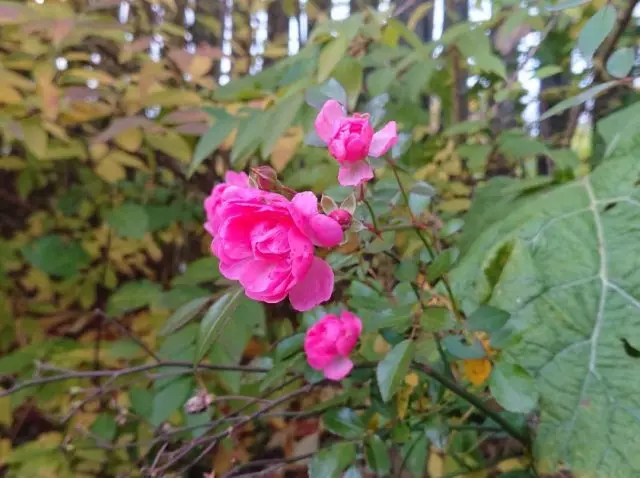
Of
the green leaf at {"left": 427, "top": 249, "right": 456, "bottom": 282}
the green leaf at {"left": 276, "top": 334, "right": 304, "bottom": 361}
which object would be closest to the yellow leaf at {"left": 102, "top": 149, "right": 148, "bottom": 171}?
the green leaf at {"left": 276, "top": 334, "right": 304, "bottom": 361}

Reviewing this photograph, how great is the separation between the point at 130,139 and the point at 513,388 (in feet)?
2.68

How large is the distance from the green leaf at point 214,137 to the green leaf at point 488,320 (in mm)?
428

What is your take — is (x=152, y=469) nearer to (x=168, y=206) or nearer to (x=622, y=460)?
(x=622, y=460)

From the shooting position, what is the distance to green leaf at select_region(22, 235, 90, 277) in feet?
3.90

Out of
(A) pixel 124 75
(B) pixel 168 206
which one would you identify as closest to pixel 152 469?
(B) pixel 168 206

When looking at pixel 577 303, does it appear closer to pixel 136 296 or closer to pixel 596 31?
pixel 596 31

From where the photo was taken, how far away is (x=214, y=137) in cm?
80

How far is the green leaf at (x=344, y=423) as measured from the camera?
0.53 metres

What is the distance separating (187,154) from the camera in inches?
41.6

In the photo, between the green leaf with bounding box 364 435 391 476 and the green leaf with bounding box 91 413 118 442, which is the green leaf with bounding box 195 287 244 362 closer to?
the green leaf with bounding box 364 435 391 476

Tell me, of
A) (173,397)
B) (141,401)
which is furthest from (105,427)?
(173,397)

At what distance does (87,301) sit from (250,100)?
0.70 meters

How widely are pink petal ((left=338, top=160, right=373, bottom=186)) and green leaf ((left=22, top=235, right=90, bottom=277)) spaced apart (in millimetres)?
950

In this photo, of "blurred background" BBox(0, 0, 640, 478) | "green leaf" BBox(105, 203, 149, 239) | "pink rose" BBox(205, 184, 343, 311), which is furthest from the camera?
"green leaf" BBox(105, 203, 149, 239)
